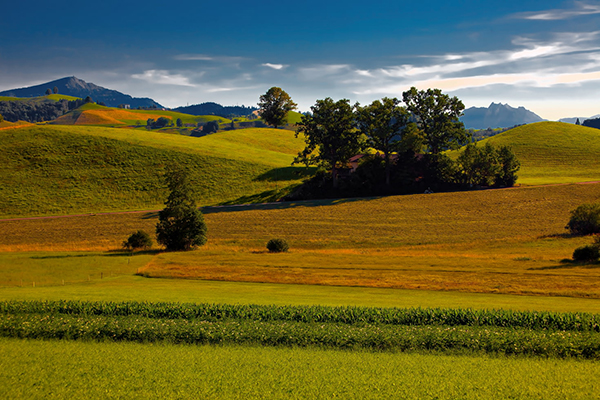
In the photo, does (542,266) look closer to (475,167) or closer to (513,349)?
(513,349)

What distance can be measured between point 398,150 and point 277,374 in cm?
8370

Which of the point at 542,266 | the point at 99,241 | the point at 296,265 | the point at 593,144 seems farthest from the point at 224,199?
the point at 593,144

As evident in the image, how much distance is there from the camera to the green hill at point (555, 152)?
334 ft

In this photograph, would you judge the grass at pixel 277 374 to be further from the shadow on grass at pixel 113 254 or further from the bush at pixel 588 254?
the shadow on grass at pixel 113 254

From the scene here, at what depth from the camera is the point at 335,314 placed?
19.2m

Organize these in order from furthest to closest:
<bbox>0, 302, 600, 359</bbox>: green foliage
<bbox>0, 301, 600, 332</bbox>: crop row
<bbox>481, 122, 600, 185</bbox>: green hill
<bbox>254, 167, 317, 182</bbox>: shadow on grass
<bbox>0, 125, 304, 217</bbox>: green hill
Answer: <bbox>481, 122, 600, 185</bbox>: green hill → <bbox>254, 167, 317, 182</bbox>: shadow on grass → <bbox>0, 125, 304, 217</bbox>: green hill → <bbox>0, 301, 600, 332</bbox>: crop row → <bbox>0, 302, 600, 359</bbox>: green foliage

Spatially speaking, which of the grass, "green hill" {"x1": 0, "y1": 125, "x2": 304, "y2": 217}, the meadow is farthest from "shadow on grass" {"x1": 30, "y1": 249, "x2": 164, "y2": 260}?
"green hill" {"x1": 0, "y1": 125, "x2": 304, "y2": 217}

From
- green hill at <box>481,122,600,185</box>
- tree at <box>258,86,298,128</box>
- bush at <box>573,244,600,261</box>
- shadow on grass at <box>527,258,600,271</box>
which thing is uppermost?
tree at <box>258,86,298,128</box>

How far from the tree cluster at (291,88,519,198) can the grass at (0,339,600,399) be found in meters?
71.1

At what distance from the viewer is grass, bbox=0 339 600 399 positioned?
12.9m

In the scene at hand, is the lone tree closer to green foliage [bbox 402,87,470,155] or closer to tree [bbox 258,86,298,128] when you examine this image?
green foliage [bbox 402,87,470,155]

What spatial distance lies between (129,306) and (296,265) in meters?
19.8

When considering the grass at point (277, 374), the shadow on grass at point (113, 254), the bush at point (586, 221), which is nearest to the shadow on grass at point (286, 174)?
the shadow on grass at point (113, 254)

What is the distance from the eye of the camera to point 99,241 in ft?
178
